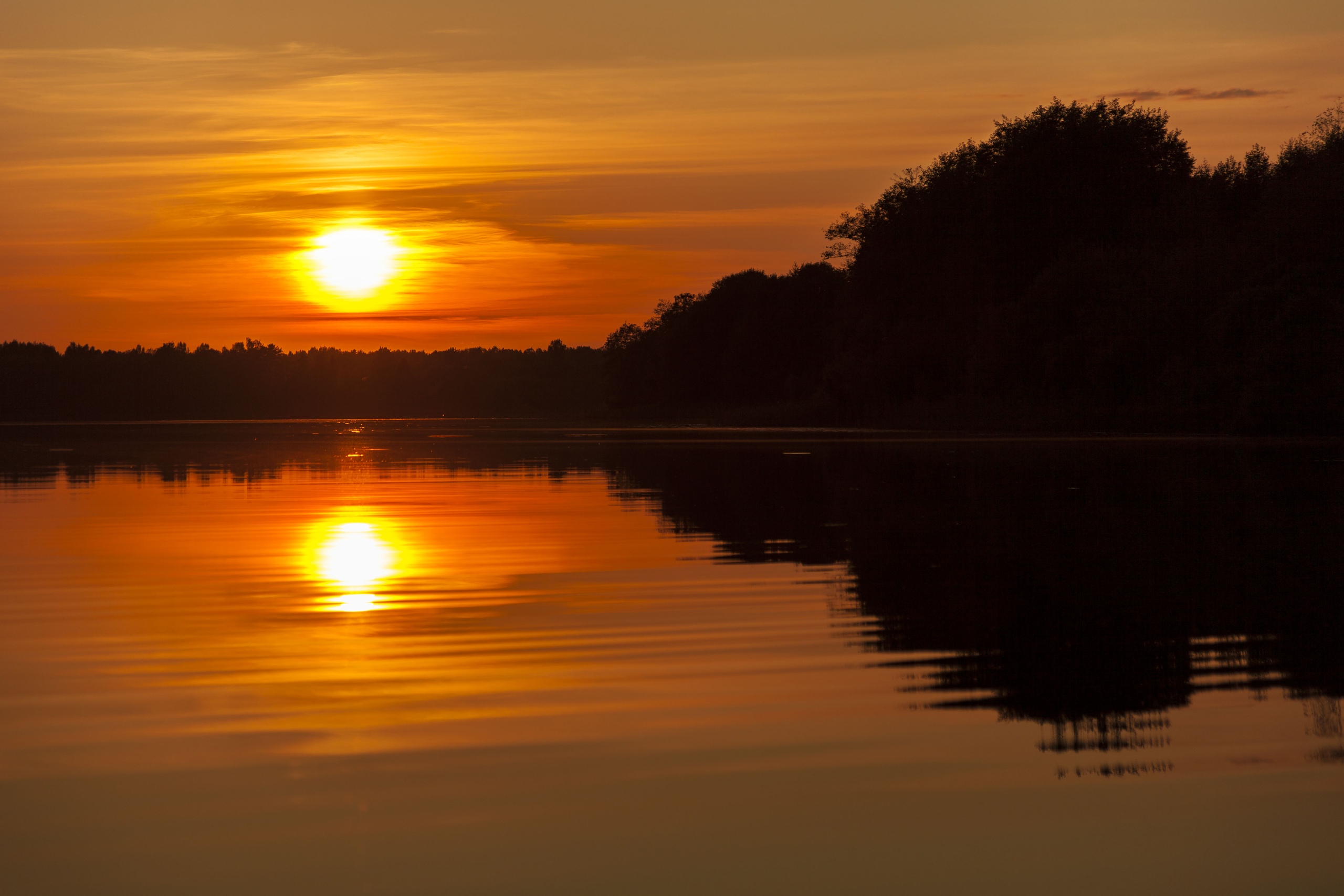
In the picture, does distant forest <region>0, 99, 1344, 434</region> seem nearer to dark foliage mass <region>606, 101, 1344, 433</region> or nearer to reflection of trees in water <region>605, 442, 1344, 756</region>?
dark foliage mass <region>606, 101, 1344, 433</region>

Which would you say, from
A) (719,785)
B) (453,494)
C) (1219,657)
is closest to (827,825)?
(719,785)

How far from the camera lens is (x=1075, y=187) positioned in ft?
263

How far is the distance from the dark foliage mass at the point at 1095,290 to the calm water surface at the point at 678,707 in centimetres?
3971

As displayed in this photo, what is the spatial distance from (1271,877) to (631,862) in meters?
2.29

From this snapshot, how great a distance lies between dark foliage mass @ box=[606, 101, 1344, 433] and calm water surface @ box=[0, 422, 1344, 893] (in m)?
39.7

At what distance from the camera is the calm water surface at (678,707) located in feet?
17.9

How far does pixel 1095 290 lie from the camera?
223 feet

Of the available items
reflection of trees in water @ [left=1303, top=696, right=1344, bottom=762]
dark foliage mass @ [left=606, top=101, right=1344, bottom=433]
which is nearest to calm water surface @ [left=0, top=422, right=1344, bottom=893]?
reflection of trees in water @ [left=1303, top=696, right=1344, bottom=762]

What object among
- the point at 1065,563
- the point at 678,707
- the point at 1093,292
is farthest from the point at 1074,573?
the point at 1093,292

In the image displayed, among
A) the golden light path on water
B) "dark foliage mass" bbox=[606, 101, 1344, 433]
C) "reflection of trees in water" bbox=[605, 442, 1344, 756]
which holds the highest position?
"dark foliage mass" bbox=[606, 101, 1344, 433]

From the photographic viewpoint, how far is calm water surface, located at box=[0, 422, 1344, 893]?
17.9 ft

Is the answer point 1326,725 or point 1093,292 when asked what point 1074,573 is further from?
point 1093,292

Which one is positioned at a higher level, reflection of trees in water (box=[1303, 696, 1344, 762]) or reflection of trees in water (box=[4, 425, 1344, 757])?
reflection of trees in water (box=[4, 425, 1344, 757])

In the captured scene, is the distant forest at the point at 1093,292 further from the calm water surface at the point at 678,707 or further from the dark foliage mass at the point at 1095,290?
the calm water surface at the point at 678,707
